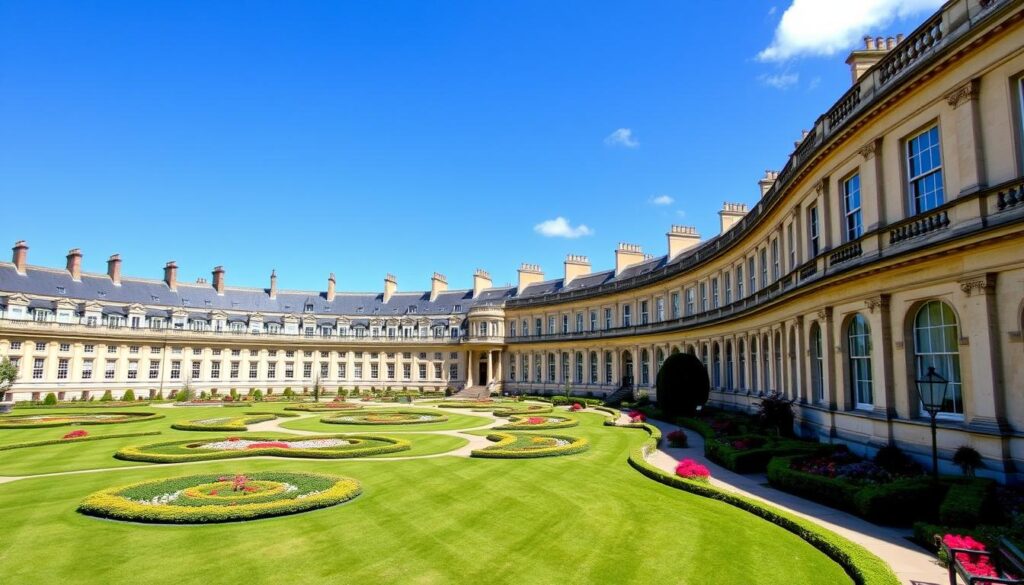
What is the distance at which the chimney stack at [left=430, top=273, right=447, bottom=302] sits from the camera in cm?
8631

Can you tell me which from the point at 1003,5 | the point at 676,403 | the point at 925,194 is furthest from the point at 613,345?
the point at 1003,5

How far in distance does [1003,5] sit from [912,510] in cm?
1256

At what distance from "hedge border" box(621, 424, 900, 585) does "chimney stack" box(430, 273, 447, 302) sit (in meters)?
70.1

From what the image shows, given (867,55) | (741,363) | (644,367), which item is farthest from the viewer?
(644,367)

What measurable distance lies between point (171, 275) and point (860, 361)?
7790 cm

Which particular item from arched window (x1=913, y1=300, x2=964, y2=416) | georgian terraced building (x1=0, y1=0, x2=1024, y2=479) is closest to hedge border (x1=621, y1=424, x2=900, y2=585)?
georgian terraced building (x1=0, y1=0, x2=1024, y2=479)

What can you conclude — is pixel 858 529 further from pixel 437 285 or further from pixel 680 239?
pixel 437 285

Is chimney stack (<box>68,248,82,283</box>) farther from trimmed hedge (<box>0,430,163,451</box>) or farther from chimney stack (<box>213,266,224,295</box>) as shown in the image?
trimmed hedge (<box>0,430,163,451</box>)

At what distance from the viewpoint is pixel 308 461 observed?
71.5 ft

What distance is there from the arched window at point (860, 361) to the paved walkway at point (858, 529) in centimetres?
477

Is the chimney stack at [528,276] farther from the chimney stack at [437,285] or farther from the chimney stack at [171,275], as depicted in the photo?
the chimney stack at [171,275]

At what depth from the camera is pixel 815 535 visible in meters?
11.4

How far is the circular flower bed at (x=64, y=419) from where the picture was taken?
33219 mm

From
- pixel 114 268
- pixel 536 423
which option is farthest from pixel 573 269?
pixel 114 268
